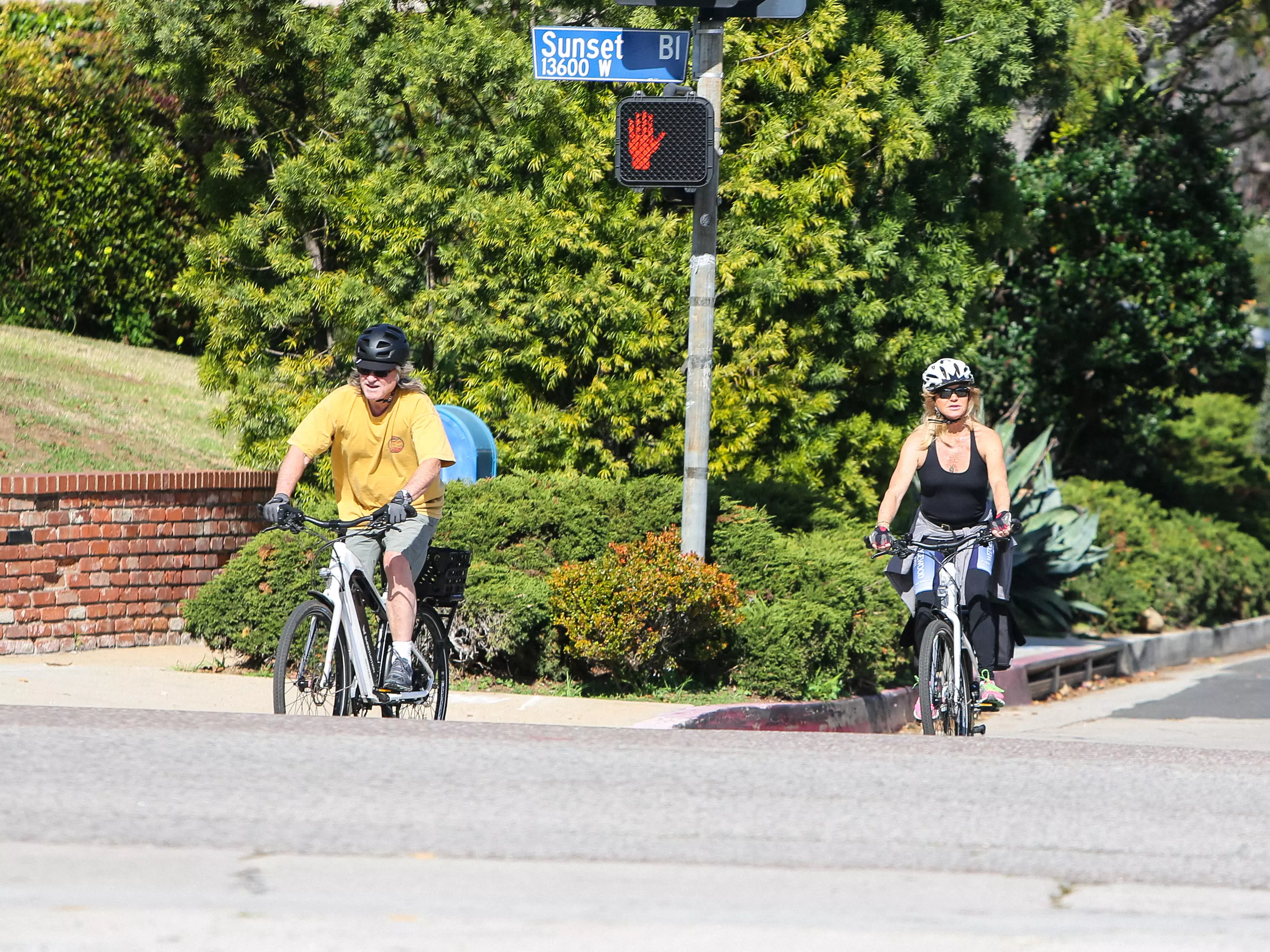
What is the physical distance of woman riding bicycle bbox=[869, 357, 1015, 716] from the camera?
25.9ft

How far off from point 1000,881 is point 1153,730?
5.84m

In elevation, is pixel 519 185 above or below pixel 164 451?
above

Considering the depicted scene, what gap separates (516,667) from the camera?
9578 millimetres

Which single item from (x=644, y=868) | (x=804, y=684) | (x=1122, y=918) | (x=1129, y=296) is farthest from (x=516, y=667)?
(x=1129, y=296)

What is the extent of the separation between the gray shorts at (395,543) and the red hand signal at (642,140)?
2.56 m

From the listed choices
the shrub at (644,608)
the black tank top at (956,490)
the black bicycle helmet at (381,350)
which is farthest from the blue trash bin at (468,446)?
the black tank top at (956,490)

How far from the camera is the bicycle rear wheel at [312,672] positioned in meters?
7.05

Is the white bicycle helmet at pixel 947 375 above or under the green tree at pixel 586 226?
under

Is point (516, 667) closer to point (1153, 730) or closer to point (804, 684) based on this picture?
point (804, 684)

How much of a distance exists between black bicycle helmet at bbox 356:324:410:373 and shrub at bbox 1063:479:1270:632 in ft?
29.6

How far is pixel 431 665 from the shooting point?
7.58 metres

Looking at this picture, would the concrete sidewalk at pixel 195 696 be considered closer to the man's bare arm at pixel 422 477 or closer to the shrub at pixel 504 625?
the shrub at pixel 504 625

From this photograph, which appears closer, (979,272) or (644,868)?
(644,868)

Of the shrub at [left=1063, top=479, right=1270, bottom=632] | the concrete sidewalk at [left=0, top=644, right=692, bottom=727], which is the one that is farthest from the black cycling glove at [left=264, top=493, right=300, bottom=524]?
the shrub at [left=1063, top=479, right=1270, bottom=632]
